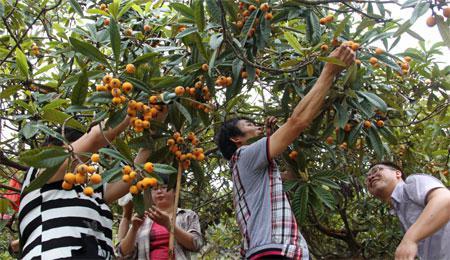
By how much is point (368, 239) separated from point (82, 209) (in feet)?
8.79

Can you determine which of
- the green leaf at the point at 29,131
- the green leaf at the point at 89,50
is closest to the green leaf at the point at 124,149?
the green leaf at the point at 89,50

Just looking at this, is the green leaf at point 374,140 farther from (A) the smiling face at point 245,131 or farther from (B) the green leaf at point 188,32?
(B) the green leaf at point 188,32

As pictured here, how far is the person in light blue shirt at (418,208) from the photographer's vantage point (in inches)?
70.0

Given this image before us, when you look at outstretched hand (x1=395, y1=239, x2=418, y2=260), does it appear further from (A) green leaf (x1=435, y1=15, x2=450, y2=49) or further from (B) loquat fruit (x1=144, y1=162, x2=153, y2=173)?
(B) loquat fruit (x1=144, y1=162, x2=153, y2=173)

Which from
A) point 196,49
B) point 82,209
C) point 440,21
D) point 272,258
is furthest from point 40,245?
point 440,21

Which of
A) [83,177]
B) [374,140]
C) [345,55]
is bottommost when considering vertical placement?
[83,177]

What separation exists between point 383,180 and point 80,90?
54.6 inches

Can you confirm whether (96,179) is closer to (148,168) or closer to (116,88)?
(148,168)

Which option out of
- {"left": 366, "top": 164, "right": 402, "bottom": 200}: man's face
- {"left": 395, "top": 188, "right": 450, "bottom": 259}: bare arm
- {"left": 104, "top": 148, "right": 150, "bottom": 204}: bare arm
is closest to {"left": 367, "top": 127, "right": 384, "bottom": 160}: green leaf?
{"left": 366, "top": 164, "right": 402, "bottom": 200}: man's face

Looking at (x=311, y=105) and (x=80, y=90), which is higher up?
(x=80, y=90)

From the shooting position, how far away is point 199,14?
1804 millimetres

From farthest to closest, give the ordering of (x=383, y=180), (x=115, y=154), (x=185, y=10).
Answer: (x=383, y=180) → (x=185, y=10) → (x=115, y=154)

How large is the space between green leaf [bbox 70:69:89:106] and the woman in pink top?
2.39ft

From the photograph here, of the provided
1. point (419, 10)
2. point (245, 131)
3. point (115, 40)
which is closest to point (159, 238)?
point (245, 131)
